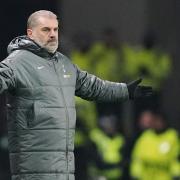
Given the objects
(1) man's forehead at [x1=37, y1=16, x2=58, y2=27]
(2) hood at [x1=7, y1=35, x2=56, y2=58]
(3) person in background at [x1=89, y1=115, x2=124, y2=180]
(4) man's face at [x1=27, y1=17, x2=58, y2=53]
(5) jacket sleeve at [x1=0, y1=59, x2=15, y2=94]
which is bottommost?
(3) person in background at [x1=89, y1=115, x2=124, y2=180]

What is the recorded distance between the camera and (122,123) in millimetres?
15039

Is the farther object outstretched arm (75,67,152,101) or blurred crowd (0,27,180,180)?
blurred crowd (0,27,180,180)

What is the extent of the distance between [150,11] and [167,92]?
1217 millimetres

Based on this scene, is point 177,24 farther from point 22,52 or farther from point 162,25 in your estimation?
point 22,52

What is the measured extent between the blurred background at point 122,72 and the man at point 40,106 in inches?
155

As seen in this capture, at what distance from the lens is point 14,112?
8.06m

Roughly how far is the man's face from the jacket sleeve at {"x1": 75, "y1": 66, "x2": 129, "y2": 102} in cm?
38

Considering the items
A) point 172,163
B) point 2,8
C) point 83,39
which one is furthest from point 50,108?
point 2,8

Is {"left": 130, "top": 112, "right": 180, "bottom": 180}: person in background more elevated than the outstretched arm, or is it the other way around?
the outstretched arm

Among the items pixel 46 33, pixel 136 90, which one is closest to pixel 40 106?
pixel 46 33

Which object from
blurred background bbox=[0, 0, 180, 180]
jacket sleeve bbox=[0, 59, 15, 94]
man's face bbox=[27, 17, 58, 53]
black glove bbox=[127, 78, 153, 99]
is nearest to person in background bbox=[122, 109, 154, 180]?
blurred background bbox=[0, 0, 180, 180]

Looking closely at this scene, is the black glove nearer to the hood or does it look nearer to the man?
the man

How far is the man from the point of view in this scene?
8.02 metres

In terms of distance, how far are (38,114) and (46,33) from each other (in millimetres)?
568
